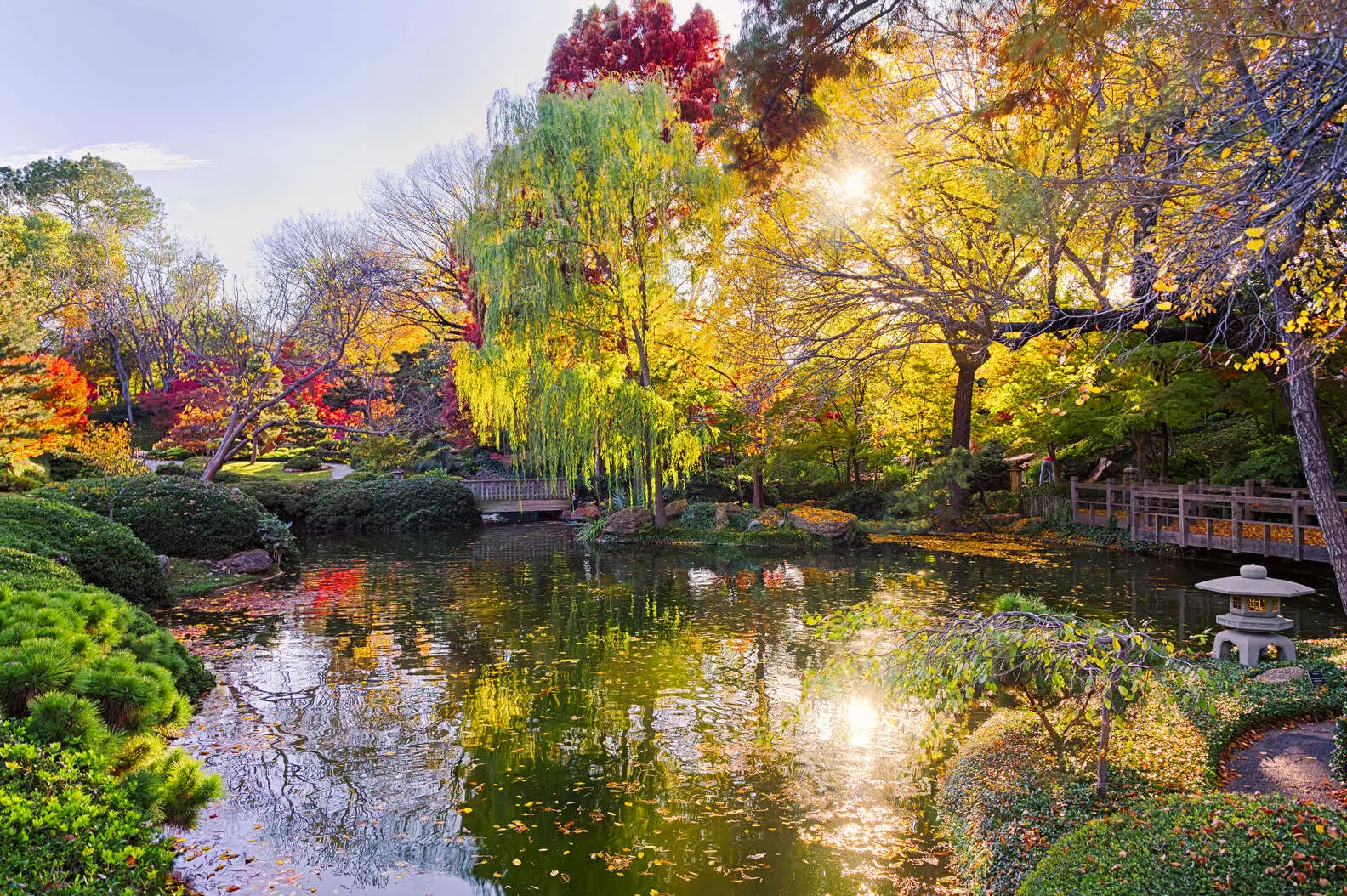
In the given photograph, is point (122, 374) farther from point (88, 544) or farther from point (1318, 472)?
point (1318, 472)

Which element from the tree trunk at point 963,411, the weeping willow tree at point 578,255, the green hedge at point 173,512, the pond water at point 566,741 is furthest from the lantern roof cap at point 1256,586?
the green hedge at point 173,512

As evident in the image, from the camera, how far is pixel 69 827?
11.4 ft

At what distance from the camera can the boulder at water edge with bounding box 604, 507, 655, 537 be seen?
21.1 meters

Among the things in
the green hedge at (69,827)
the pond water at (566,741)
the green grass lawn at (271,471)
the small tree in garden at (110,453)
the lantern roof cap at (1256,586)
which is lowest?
the pond water at (566,741)

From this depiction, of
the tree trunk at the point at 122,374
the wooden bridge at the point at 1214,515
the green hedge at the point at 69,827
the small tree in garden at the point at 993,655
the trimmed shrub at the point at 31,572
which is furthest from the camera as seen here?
the tree trunk at the point at 122,374

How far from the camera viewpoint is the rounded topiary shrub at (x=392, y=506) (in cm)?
Answer: 2531

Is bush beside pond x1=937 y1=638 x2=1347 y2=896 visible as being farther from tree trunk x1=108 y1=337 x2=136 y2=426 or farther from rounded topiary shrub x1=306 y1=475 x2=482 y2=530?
tree trunk x1=108 y1=337 x2=136 y2=426

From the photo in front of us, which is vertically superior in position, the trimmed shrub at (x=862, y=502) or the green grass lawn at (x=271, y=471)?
the green grass lawn at (x=271, y=471)

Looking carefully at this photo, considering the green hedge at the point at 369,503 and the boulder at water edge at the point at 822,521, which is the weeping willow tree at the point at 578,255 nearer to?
the boulder at water edge at the point at 822,521

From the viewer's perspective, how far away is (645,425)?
19.9m

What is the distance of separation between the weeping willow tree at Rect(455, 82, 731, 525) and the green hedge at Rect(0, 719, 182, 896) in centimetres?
1464

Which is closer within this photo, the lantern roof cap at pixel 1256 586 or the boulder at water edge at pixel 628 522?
the lantern roof cap at pixel 1256 586

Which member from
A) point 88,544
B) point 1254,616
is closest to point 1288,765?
point 1254,616

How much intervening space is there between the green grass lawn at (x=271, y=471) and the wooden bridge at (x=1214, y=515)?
26.0 meters
